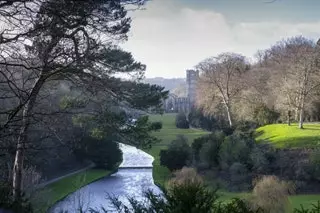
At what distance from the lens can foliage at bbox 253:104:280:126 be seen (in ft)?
119

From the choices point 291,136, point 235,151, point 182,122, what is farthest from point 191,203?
point 182,122

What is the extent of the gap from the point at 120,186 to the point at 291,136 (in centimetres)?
1186

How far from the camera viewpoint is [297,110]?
104 feet

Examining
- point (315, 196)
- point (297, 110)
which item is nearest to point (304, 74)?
point (297, 110)

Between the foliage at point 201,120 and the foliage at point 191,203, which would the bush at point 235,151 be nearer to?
the foliage at point 201,120

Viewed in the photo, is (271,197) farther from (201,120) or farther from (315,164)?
(201,120)

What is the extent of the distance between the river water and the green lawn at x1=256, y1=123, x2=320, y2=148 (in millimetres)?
8784

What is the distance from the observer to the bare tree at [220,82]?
3734 centimetres

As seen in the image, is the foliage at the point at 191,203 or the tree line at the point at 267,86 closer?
the foliage at the point at 191,203

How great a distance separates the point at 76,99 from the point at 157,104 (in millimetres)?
3303

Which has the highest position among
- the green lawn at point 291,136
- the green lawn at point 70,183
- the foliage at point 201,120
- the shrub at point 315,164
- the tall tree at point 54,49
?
the tall tree at point 54,49

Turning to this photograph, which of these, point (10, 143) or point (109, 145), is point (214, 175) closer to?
point (109, 145)

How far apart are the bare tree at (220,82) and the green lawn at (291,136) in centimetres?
552

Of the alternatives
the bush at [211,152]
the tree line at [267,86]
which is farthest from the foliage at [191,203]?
the tree line at [267,86]
